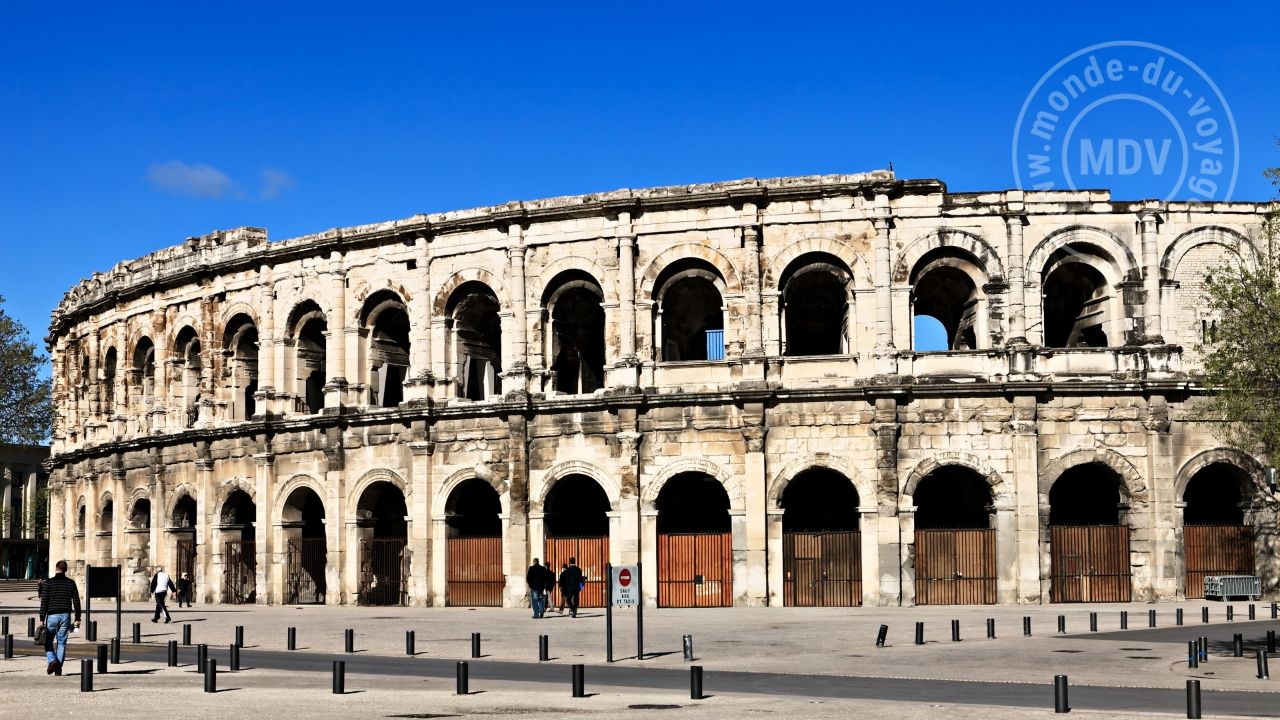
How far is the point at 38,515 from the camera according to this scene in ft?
270

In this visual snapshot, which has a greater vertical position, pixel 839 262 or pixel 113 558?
pixel 839 262

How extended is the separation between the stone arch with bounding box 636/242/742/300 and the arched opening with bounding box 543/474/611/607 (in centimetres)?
487

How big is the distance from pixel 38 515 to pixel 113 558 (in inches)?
1574

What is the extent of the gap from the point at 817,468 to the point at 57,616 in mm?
18516

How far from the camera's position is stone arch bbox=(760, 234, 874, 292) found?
112 feet

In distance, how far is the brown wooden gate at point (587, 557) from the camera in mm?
34969

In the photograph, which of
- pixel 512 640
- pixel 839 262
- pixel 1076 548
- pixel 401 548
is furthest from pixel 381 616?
pixel 1076 548

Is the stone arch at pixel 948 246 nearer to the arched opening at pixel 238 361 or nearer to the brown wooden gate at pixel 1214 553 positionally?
the brown wooden gate at pixel 1214 553

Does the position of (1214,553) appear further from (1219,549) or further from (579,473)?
(579,473)

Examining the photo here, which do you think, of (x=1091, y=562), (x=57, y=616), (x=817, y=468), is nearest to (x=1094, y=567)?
(x=1091, y=562)

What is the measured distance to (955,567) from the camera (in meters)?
33.4

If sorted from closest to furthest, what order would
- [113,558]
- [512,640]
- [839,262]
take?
[512,640], [839,262], [113,558]

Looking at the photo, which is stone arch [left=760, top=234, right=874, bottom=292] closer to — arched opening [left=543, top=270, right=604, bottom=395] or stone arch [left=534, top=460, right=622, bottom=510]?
arched opening [left=543, top=270, right=604, bottom=395]

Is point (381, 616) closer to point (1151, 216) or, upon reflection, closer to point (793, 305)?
point (793, 305)
